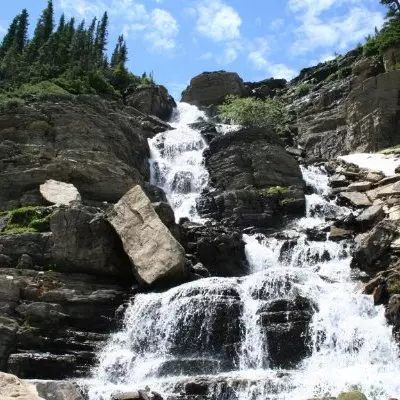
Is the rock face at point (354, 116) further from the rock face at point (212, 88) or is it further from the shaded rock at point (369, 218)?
the shaded rock at point (369, 218)

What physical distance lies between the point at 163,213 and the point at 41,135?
37.3 feet

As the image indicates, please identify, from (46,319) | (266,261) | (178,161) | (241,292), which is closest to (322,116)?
(178,161)

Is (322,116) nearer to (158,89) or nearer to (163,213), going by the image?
(158,89)

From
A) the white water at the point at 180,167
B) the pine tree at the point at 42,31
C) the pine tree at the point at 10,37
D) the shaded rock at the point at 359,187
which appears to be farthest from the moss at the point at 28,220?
the pine tree at the point at 10,37

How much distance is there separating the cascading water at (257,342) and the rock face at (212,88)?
53.7 m

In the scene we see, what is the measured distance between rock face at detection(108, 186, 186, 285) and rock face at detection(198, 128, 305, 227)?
10677 mm

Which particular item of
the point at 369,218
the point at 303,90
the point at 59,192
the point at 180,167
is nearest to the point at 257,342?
the point at 369,218

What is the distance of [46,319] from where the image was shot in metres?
21.3

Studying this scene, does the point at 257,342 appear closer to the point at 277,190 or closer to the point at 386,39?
the point at 277,190

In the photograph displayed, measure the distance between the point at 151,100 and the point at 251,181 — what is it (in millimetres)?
30587

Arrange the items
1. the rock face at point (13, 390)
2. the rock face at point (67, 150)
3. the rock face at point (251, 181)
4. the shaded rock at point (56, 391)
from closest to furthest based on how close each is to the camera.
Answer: the rock face at point (13, 390)
the shaded rock at point (56, 391)
the rock face at point (67, 150)
the rock face at point (251, 181)

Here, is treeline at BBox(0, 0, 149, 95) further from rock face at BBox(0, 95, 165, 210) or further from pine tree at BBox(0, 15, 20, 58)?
rock face at BBox(0, 95, 165, 210)

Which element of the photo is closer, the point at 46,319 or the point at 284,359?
the point at 284,359

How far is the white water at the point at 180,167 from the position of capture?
39656mm
